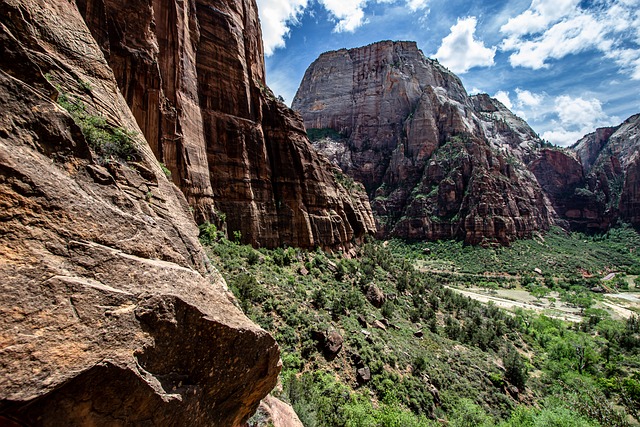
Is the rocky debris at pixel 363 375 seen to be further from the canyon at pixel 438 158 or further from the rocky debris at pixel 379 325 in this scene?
the canyon at pixel 438 158

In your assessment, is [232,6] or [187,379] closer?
[187,379]

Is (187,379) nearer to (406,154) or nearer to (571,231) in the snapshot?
(406,154)

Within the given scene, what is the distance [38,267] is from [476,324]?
42.4 m

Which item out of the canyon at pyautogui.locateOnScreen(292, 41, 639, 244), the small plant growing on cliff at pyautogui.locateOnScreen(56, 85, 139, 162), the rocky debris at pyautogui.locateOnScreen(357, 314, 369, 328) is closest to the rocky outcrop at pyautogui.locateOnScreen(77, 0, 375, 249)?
the rocky debris at pyautogui.locateOnScreen(357, 314, 369, 328)

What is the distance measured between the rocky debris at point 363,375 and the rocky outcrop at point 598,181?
171 m

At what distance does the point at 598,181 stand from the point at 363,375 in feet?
641

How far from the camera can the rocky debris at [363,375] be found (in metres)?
17.9

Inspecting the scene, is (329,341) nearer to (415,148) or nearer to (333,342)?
(333,342)

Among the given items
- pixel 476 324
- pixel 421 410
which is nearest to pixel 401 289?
pixel 476 324

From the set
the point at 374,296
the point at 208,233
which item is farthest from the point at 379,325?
the point at 208,233

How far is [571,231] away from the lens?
138m

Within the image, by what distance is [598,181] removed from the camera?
150750 mm

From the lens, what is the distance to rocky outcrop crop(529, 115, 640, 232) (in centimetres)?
13512

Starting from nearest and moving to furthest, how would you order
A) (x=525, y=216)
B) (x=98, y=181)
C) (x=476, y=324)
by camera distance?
(x=98, y=181) < (x=476, y=324) < (x=525, y=216)
